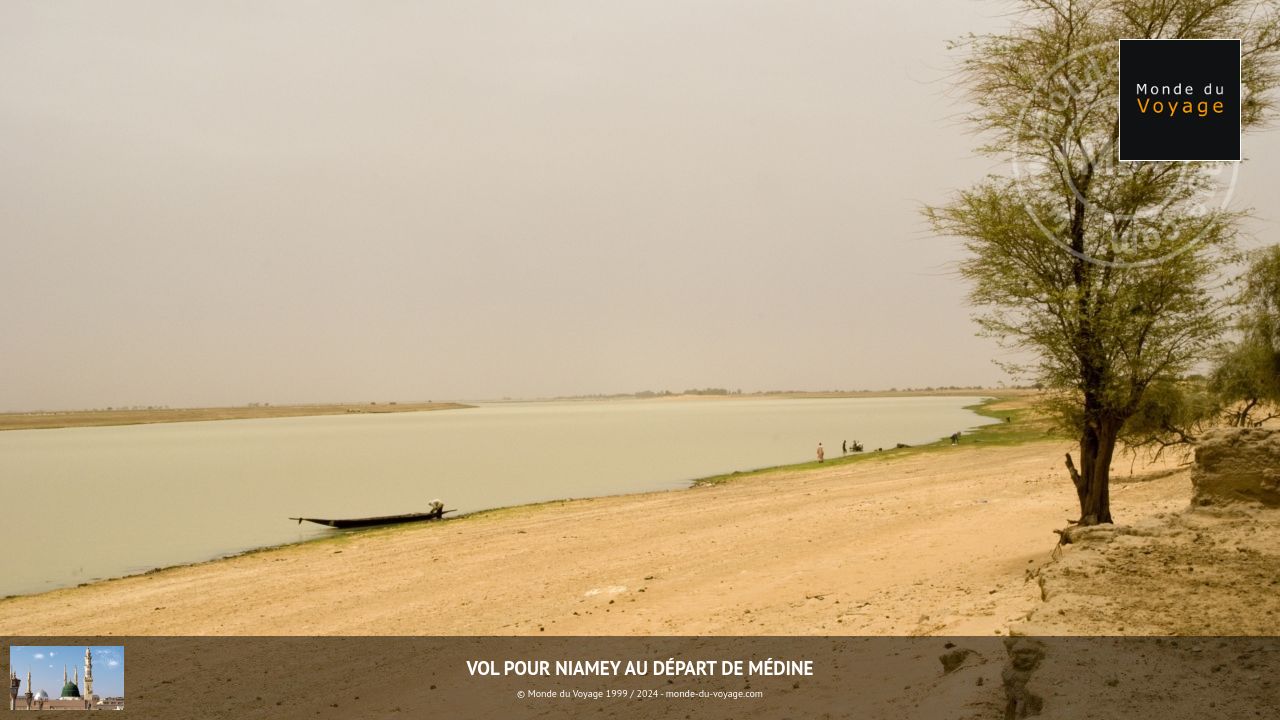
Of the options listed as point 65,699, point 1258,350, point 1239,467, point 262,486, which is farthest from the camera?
point 262,486

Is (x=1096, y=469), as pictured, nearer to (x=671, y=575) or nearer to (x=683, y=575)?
(x=683, y=575)

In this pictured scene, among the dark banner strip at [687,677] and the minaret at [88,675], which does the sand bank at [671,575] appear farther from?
the minaret at [88,675]

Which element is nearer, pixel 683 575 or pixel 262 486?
pixel 683 575

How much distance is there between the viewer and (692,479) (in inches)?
1880

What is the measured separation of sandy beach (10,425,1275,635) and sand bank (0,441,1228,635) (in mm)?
65

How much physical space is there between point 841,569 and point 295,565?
1750 centimetres

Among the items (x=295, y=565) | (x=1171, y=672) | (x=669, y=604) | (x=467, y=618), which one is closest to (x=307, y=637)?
(x=467, y=618)

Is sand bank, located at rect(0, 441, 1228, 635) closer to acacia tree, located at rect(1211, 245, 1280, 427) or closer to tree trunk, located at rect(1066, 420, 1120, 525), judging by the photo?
tree trunk, located at rect(1066, 420, 1120, 525)

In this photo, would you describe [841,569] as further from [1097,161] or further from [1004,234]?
[1097,161]

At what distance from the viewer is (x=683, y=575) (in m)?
16.5

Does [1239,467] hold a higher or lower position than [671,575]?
higher

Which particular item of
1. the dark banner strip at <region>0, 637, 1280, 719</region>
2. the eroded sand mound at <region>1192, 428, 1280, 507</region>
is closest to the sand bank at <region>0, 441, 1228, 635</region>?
the dark banner strip at <region>0, 637, 1280, 719</region>

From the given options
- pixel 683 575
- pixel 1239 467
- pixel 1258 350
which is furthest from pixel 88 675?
pixel 1258 350

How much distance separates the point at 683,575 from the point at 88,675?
1101cm
